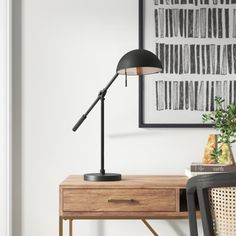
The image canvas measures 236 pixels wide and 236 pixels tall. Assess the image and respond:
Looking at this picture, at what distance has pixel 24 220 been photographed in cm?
263

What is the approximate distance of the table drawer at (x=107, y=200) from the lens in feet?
7.23

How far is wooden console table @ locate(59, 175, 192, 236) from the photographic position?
221cm

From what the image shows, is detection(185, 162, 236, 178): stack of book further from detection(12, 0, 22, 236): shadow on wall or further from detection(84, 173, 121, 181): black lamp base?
detection(12, 0, 22, 236): shadow on wall

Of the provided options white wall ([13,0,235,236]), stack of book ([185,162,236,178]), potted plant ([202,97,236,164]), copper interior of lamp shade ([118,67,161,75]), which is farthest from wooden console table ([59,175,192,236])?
copper interior of lamp shade ([118,67,161,75])

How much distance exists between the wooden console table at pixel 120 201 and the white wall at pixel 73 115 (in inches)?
16.7

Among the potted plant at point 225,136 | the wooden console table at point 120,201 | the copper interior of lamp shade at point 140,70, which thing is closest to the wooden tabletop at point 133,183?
the wooden console table at point 120,201

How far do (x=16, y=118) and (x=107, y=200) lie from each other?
2.43 ft

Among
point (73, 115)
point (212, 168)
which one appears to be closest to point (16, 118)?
point (73, 115)

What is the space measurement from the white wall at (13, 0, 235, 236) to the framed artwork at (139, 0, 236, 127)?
68mm

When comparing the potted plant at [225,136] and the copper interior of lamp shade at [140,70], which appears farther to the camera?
the copper interior of lamp shade at [140,70]

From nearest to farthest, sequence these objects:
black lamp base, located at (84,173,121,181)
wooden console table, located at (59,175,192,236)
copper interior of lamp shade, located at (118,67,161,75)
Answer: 1. wooden console table, located at (59,175,192,236)
2. black lamp base, located at (84,173,121,181)
3. copper interior of lamp shade, located at (118,67,161,75)
